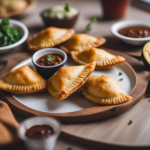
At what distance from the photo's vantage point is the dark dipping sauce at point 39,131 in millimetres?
1872

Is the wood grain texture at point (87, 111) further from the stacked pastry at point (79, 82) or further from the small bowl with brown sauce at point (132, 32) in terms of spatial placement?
the small bowl with brown sauce at point (132, 32)

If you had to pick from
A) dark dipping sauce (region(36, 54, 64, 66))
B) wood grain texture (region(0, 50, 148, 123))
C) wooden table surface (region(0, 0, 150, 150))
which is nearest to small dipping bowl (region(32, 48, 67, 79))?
dark dipping sauce (region(36, 54, 64, 66))

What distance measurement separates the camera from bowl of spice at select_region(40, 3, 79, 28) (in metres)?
4.09

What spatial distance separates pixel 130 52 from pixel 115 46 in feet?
1.26

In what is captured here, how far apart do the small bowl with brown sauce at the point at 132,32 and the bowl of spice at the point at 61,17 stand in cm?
99

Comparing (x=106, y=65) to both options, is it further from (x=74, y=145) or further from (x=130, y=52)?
(x=74, y=145)

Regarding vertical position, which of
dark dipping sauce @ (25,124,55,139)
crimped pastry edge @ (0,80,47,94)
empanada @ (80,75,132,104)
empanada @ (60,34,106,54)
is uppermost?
empanada @ (60,34,106,54)

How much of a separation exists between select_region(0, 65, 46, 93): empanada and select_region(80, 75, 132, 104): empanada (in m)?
0.68

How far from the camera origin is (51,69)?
2.81m

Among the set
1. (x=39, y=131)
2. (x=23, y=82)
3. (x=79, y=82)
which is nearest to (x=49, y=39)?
(x=23, y=82)

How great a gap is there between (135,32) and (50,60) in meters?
1.89

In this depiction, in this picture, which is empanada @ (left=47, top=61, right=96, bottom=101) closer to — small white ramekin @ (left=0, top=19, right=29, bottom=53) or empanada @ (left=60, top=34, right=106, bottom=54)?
empanada @ (left=60, top=34, right=106, bottom=54)

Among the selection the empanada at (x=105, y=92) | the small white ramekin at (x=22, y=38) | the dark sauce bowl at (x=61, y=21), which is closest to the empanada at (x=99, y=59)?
the empanada at (x=105, y=92)

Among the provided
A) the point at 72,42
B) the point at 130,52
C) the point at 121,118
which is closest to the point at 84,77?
the point at 121,118
